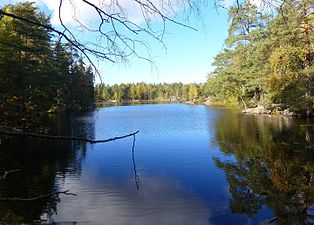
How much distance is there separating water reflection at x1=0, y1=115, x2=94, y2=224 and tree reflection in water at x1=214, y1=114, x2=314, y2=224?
5.34m

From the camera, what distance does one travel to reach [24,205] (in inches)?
377

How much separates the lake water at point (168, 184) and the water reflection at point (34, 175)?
1.1 inches

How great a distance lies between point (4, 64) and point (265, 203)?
17.8 meters

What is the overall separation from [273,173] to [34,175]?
868 centimetres

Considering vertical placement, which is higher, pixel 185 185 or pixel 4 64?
pixel 4 64

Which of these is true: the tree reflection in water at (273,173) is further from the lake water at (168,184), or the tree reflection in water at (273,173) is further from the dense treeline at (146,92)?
the dense treeline at (146,92)

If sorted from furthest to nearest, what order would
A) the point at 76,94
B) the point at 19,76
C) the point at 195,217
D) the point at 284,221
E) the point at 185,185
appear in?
1. the point at 76,94
2. the point at 19,76
3. the point at 185,185
4. the point at 195,217
5. the point at 284,221

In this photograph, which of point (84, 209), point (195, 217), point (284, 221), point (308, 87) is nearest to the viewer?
point (284, 221)

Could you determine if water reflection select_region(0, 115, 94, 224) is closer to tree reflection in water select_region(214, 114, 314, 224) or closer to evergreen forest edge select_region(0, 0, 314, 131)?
evergreen forest edge select_region(0, 0, 314, 131)

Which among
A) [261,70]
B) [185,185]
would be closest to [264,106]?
[261,70]

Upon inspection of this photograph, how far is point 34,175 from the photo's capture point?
12.7 metres

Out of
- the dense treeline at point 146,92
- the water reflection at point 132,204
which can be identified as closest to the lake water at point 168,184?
the water reflection at point 132,204

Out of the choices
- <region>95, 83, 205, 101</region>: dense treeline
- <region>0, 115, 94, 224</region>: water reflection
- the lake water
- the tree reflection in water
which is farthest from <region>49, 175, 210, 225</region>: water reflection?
<region>95, 83, 205, 101</region>: dense treeline

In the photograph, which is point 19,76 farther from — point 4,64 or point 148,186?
point 148,186
